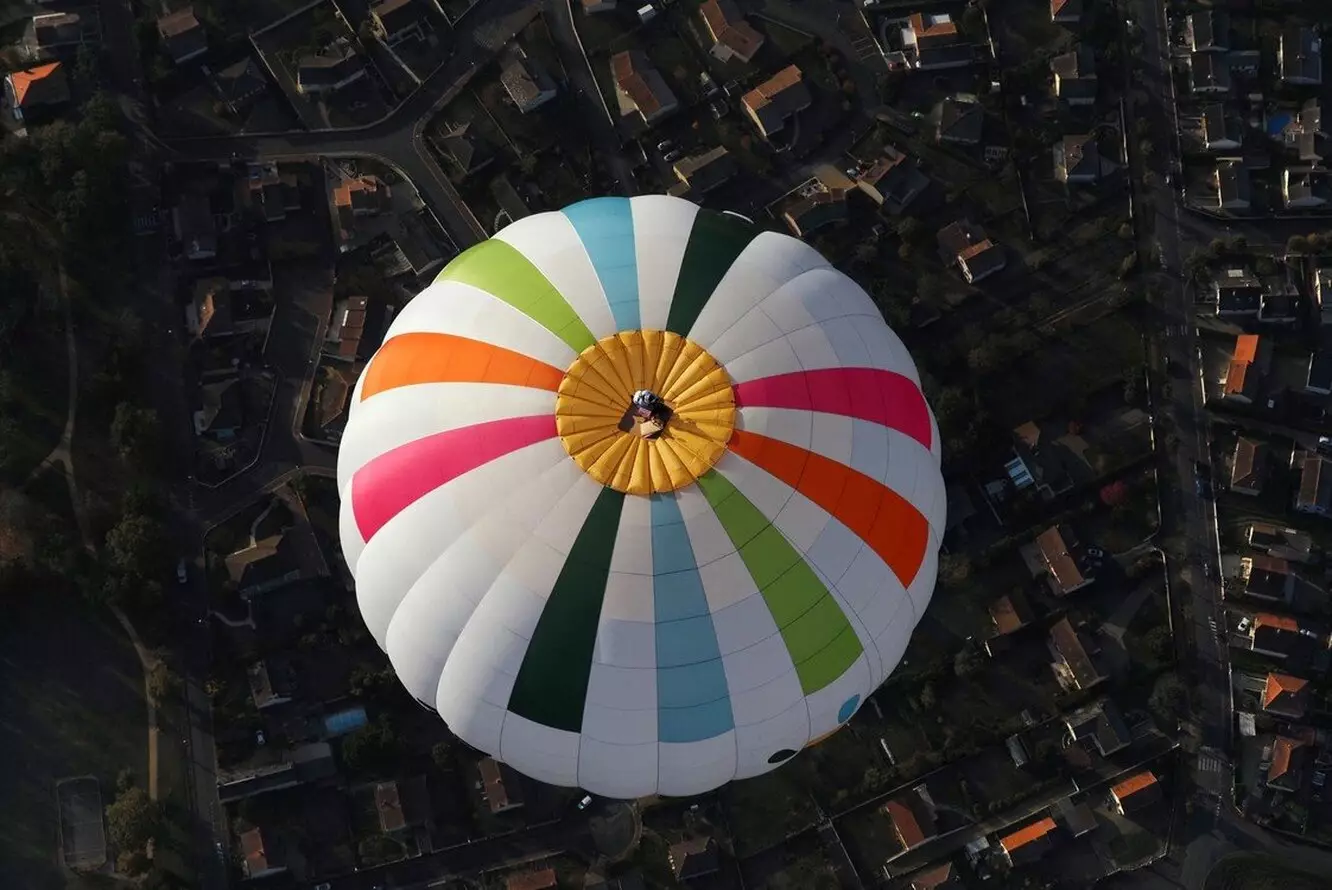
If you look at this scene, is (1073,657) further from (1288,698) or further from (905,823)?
(905,823)

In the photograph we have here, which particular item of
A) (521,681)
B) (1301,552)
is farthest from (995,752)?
(521,681)

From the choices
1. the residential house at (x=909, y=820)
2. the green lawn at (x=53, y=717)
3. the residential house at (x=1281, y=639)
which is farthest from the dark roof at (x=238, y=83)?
the residential house at (x=1281, y=639)

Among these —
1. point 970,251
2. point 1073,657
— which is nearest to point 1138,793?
point 1073,657

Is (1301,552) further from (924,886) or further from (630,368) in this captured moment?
(630,368)

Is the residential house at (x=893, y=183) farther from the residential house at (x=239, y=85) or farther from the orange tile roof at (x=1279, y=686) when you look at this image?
the residential house at (x=239, y=85)

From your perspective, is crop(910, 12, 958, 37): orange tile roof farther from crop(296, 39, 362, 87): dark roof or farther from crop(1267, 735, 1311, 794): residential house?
crop(1267, 735, 1311, 794): residential house

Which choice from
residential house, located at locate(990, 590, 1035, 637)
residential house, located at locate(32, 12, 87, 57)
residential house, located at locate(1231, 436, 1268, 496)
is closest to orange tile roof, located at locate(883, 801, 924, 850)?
residential house, located at locate(990, 590, 1035, 637)
